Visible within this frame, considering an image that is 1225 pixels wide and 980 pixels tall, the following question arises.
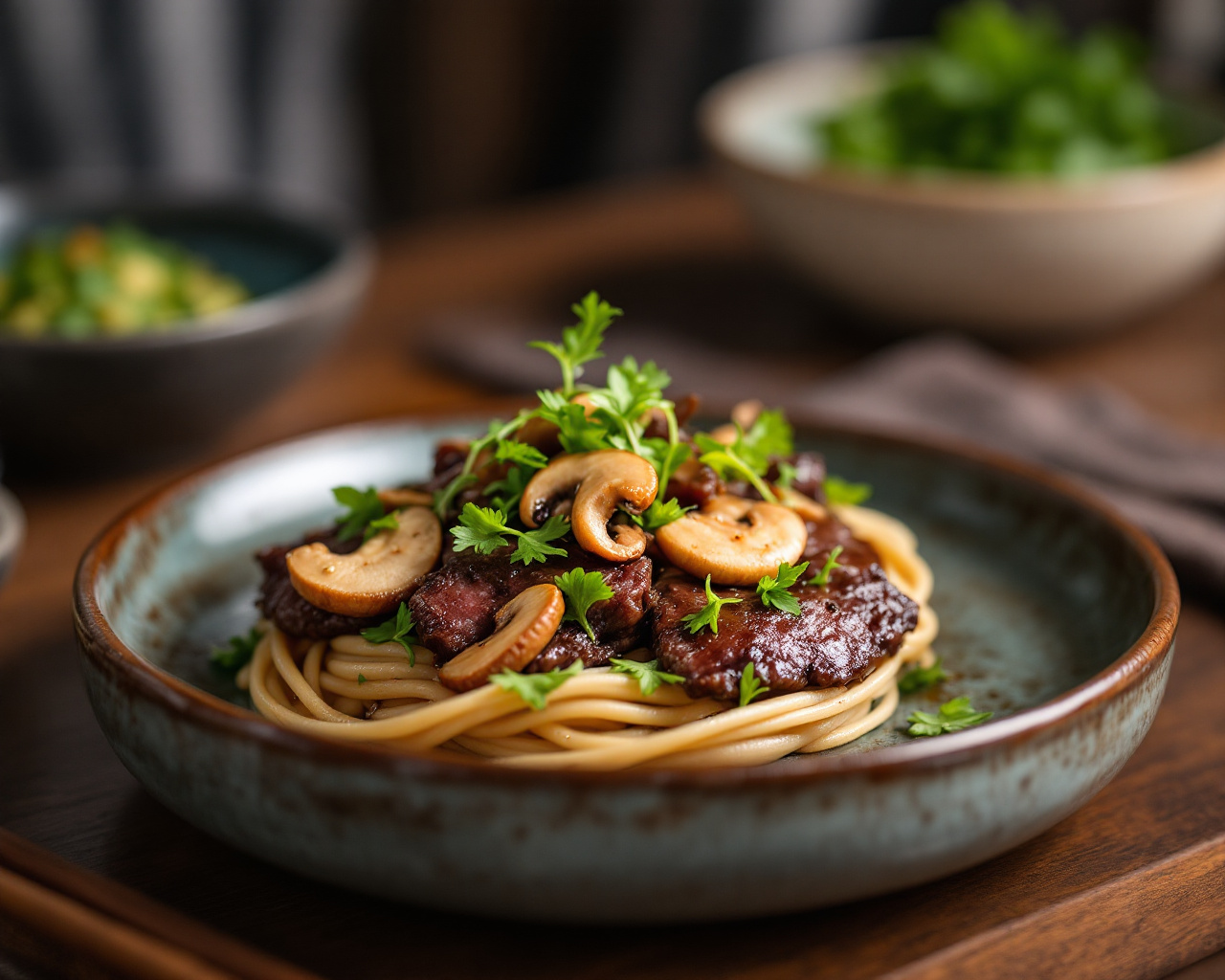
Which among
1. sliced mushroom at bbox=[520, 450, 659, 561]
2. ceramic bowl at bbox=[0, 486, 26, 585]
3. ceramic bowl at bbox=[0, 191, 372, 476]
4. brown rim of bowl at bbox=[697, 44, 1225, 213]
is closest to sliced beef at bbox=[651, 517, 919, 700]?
sliced mushroom at bbox=[520, 450, 659, 561]

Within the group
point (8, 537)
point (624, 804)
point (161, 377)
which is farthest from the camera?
point (161, 377)

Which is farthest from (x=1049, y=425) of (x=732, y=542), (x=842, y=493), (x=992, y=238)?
(x=732, y=542)

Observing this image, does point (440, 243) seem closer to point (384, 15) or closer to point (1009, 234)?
point (1009, 234)

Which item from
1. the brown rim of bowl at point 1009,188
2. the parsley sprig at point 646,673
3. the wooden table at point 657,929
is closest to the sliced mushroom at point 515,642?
the parsley sprig at point 646,673

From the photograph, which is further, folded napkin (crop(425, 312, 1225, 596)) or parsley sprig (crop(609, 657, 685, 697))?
folded napkin (crop(425, 312, 1225, 596))

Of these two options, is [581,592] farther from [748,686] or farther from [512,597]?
[748,686]

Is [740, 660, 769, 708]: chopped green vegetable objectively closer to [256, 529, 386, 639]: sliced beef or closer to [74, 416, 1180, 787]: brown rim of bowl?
[74, 416, 1180, 787]: brown rim of bowl

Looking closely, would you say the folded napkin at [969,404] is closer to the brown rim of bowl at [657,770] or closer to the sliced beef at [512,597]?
the brown rim of bowl at [657,770]
